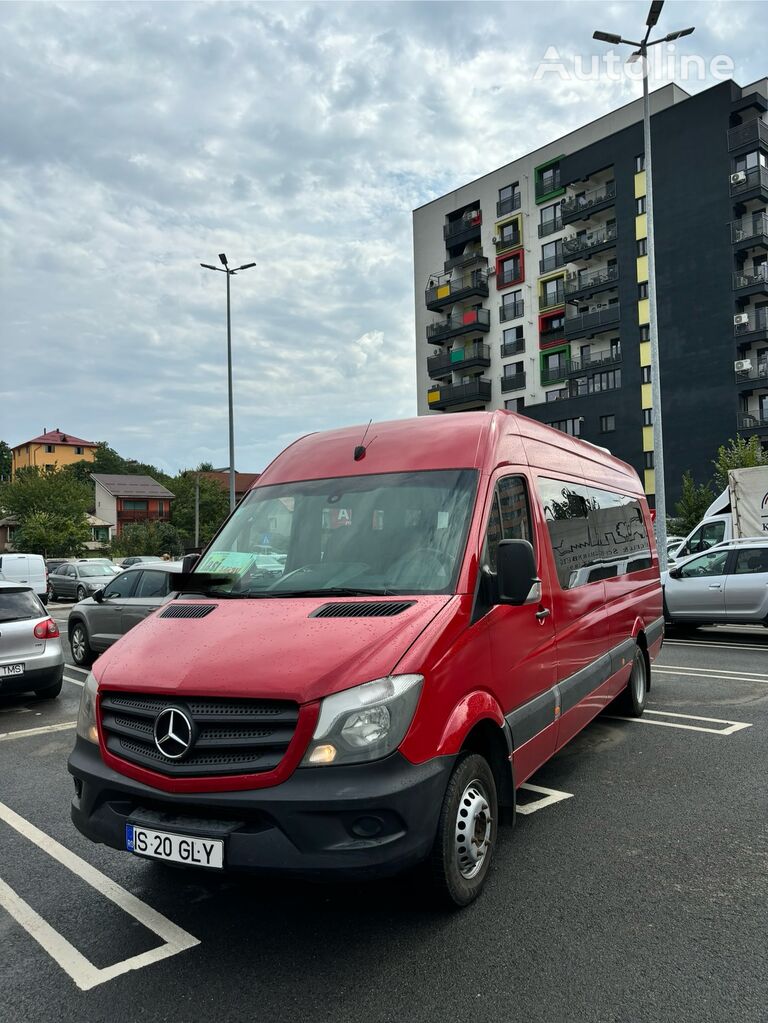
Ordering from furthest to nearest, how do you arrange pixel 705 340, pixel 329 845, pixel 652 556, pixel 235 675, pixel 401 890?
pixel 705 340, pixel 652 556, pixel 401 890, pixel 235 675, pixel 329 845

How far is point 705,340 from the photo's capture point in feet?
129

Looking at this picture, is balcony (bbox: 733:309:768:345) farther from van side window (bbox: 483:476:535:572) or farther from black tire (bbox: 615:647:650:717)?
van side window (bbox: 483:476:535:572)

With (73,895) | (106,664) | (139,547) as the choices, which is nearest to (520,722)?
(106,664)

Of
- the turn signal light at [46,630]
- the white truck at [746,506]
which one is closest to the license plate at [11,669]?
the turn signal light at [46,630]

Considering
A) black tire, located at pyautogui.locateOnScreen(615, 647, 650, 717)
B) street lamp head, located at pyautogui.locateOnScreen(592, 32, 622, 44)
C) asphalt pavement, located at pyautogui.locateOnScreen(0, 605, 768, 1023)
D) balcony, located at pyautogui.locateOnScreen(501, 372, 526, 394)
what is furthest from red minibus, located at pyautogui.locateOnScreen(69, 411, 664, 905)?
balcony, located at pyautogui.locateOnScreen(501, 372, 526, 394)

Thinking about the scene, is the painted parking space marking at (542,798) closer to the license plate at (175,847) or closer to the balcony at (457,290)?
the license plate at (175,847)

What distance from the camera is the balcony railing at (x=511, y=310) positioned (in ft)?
163

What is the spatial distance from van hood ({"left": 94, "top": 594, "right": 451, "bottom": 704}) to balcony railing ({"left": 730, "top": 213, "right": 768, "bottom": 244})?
4040 cm

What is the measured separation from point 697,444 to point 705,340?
Answer: 5.27 metres

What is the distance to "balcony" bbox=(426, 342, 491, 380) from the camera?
5138 cm

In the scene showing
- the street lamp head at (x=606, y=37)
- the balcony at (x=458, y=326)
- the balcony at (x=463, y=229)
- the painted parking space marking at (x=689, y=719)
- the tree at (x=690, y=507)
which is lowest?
the painted parking space marking at (x=689, y=719)

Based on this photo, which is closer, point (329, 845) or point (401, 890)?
point (329, 845)

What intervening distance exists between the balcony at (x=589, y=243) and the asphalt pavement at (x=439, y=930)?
43.4 m

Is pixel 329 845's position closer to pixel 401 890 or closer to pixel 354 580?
pixel 401 890
